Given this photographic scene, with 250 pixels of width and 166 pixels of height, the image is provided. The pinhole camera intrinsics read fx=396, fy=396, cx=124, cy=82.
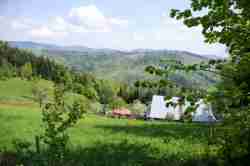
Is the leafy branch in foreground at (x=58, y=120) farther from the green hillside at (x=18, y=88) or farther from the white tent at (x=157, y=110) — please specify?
the green hillside at (x=18, y=88)

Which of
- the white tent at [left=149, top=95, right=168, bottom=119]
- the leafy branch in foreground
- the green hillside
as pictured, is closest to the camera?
the leafy branch in foreground

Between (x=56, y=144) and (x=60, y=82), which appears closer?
(x=56, y=144)

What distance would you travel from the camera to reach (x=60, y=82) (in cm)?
945

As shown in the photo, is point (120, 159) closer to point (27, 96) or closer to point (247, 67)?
point (247, 67)

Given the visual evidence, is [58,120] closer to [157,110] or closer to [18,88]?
A: [157,110]

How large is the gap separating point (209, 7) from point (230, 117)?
70.7 inches

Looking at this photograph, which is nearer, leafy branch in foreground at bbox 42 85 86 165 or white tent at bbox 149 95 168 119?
leafy branch in foreground at bbox 42 85 86 165

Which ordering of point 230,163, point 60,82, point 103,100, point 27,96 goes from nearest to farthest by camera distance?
point 60,82, point 230,163, point 27,96, point 103,100

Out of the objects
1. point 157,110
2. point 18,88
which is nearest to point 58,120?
point 157,110

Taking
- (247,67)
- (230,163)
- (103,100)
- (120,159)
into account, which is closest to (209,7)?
(247,67)

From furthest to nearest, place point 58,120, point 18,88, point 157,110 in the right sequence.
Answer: point 18,88 < point 157,110 < point 58,120

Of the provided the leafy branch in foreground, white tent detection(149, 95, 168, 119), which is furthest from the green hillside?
the leafy branch in foreground

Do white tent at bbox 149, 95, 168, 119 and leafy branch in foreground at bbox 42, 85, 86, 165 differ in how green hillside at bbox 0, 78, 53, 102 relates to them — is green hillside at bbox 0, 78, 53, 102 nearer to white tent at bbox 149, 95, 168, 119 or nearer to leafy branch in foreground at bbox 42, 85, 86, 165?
white tent at bbox 149, 95, 168, 119

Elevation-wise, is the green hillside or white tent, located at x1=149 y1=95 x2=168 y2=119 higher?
the green hillside
